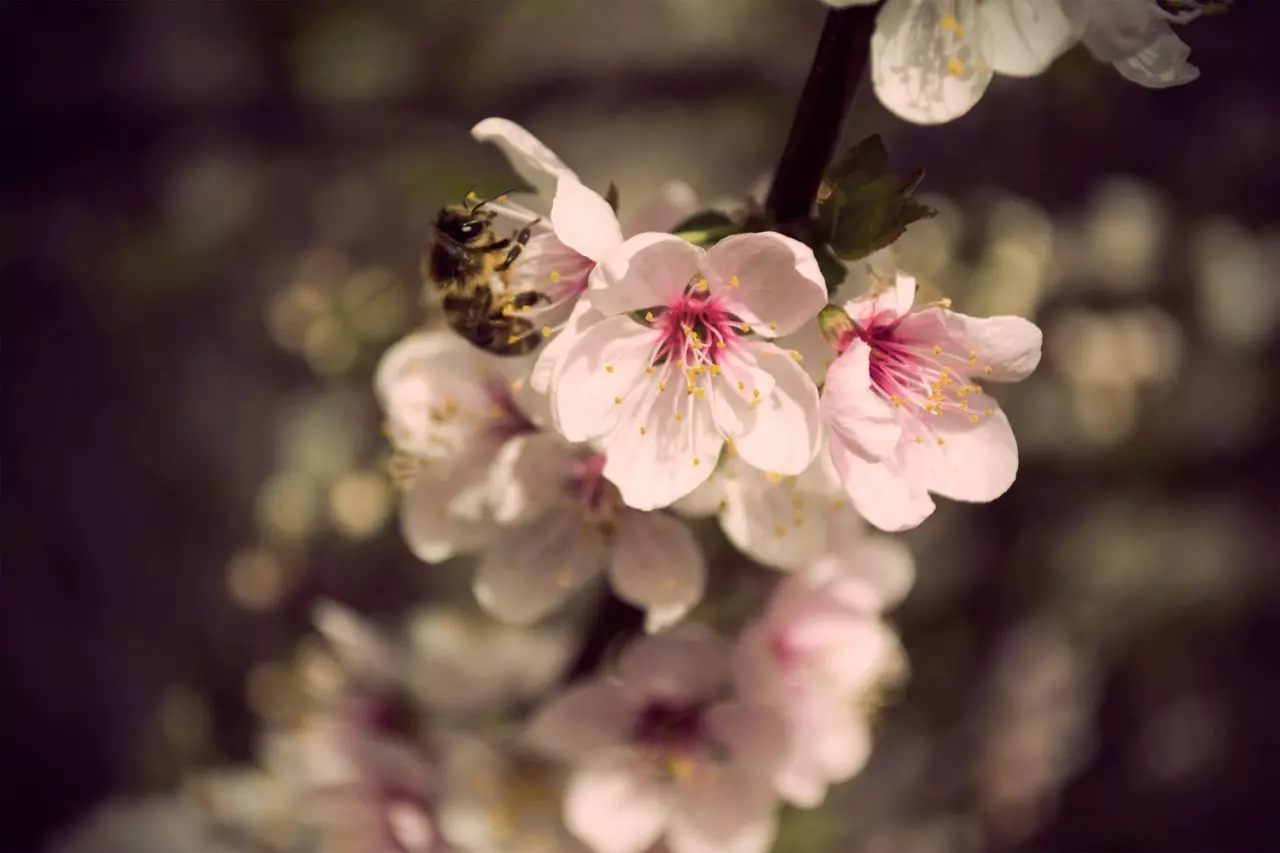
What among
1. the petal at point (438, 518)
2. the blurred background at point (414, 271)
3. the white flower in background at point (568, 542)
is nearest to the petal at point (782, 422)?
the white flower in background at point (568, 542)

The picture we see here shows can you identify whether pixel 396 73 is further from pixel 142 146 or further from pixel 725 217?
pixel 725 217

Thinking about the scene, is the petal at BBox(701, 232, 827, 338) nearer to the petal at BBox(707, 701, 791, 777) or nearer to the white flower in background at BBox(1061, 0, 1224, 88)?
the white flower in background at BBox(1061, 0, 1224, 88)

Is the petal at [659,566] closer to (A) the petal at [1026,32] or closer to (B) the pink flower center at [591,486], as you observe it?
(B) the pink flower center at [591,486]

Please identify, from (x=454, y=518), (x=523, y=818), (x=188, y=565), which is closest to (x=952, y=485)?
(x=454, y=518)

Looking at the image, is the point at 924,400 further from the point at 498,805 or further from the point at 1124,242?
the point at 1124,242

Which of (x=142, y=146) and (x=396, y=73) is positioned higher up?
(x=396, y=73)

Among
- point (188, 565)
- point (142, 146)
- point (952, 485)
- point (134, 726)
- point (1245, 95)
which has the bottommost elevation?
point (134, 726)

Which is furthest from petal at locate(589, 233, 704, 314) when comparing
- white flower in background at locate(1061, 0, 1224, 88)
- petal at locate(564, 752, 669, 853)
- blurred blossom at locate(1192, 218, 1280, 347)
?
blurred blossom at locate(1192, 218, 1280, 347)
